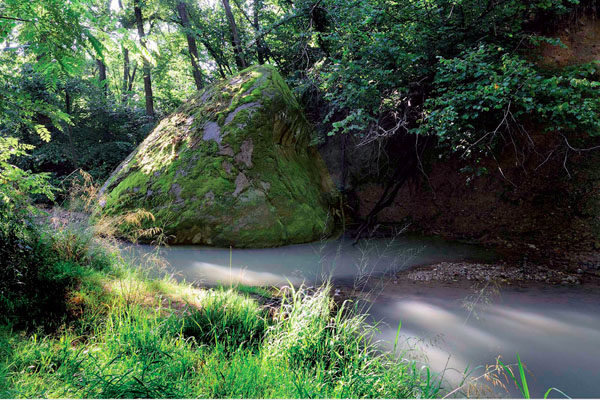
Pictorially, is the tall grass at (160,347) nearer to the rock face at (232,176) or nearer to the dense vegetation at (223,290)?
the dense vegetation at (223,290)

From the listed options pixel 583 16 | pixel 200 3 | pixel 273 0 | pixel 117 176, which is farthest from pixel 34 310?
pixel 200 3

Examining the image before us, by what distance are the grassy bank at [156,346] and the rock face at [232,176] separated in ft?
8.35

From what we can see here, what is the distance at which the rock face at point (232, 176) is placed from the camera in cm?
582

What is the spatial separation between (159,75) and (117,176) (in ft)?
19.5

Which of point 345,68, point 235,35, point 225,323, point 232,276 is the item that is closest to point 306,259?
point 232,276

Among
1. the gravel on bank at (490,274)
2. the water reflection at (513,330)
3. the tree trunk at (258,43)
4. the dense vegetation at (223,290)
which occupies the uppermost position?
the tree trunk at (258,43)

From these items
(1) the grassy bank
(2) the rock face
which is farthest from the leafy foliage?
(1) the grassy bank

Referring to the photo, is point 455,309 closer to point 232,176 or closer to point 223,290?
point 223,290

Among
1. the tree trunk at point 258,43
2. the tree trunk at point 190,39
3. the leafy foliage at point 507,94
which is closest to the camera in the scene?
the leafy foliage at point 507,94

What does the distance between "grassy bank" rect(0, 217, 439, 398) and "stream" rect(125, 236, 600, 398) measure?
63 centimetres

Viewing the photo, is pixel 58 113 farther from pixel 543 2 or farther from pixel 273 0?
pixel 273 0

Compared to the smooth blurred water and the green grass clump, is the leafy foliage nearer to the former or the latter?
the smooth blurred water

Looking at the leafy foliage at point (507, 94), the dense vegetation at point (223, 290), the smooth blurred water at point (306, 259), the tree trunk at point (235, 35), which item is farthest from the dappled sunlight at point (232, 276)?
the tree trunk at point (235, 35)

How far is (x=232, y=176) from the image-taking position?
6.15 metres
